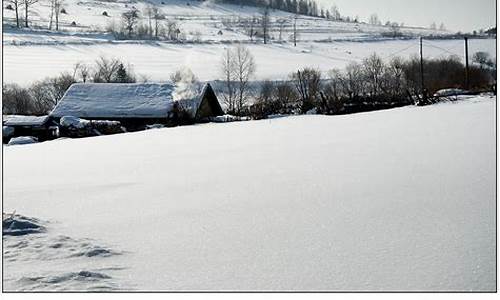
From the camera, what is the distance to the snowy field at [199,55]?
3772 centimetres

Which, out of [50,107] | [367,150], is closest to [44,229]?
[367,150]

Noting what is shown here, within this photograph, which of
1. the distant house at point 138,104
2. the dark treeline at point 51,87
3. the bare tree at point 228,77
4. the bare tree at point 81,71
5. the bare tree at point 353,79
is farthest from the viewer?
the bare tree at point 81,71

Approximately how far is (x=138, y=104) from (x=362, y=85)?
53.9ft

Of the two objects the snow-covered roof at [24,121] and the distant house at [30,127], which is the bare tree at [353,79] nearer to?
the distant house at [30,127]

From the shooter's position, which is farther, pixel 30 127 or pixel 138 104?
pixel 138 104

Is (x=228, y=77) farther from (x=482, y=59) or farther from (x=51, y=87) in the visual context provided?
(x=482, y=59)

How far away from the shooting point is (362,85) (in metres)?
31.7

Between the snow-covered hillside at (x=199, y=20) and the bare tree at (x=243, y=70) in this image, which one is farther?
the snow-covered hillside at (x=199, y=20)

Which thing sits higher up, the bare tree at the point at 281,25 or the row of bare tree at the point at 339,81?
the bare tree at the point at 281,25

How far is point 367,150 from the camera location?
17.9 feet

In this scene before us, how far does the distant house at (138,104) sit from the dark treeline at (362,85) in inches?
99.8

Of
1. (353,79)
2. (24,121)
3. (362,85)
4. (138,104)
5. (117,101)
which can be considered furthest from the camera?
(353,79)

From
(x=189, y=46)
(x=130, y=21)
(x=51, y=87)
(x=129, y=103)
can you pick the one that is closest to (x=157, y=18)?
(x=130, y=21)

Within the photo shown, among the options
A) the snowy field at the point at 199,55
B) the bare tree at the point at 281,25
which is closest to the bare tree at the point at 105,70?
the snowy field at the point at 199,55
